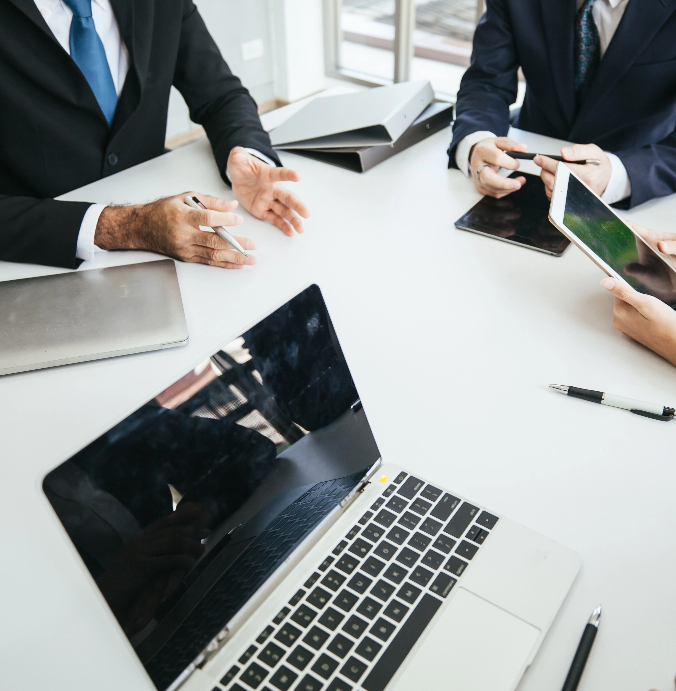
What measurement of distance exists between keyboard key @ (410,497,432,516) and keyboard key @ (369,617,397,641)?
122 mm

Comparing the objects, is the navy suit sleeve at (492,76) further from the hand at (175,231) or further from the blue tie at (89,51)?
the blue tie at (89,51)

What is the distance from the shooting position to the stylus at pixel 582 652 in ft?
1.62

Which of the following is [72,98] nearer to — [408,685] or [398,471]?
[398,471]

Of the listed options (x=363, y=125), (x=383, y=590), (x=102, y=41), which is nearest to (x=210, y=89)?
(x=102, y=41)

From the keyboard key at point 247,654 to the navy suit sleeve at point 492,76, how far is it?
3.71 ft

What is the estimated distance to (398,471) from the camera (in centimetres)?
67

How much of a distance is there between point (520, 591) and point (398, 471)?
0.17m

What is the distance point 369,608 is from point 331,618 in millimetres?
35

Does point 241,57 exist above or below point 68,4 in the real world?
below

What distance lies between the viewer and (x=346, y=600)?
1.80 feet

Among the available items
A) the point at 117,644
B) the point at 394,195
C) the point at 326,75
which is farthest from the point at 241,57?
the point at 117,644

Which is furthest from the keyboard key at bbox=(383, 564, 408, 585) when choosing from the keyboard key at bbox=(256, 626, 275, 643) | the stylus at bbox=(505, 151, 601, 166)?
the stylus at bbox=(505, 151, 601, 166)

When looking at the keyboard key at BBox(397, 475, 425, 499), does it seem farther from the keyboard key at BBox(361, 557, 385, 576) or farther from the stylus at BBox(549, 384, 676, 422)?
the stylus at BBox(549, 384, 676, 422)

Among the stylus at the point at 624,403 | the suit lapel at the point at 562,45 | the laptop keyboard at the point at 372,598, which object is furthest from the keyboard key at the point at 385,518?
the suit lapel at the point at 562,45
